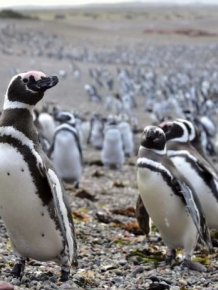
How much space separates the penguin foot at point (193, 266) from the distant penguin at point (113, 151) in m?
6.47

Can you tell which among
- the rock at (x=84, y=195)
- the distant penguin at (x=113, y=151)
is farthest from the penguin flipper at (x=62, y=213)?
the distant penguin at (x=113, y=151)

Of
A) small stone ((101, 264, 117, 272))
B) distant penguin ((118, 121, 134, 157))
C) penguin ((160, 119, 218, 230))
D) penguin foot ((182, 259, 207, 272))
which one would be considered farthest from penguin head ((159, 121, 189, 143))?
distant penguin ((118, 121, 134, 157))

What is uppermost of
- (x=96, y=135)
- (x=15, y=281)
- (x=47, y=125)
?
(x=15, y=281)

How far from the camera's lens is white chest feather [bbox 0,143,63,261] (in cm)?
331

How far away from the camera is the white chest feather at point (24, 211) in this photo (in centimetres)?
331

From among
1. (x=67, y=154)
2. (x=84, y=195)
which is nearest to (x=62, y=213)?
(x=84, y=195)

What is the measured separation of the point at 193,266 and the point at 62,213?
3.69 feet

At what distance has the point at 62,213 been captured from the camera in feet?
11.0

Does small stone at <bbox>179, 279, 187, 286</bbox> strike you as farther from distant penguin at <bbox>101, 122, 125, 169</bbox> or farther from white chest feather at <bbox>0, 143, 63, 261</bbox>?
distant penguin at <bbox>101, 122, 125, 169</bbox>

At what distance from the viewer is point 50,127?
1094cm

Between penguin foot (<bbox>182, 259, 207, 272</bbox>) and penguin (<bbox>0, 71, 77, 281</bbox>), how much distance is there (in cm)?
95

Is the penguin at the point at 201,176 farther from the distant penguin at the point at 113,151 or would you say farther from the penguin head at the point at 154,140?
the distant penguin at the point at 113,151

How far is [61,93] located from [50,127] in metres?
8.81

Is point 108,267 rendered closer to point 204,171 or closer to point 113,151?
point 204,171
